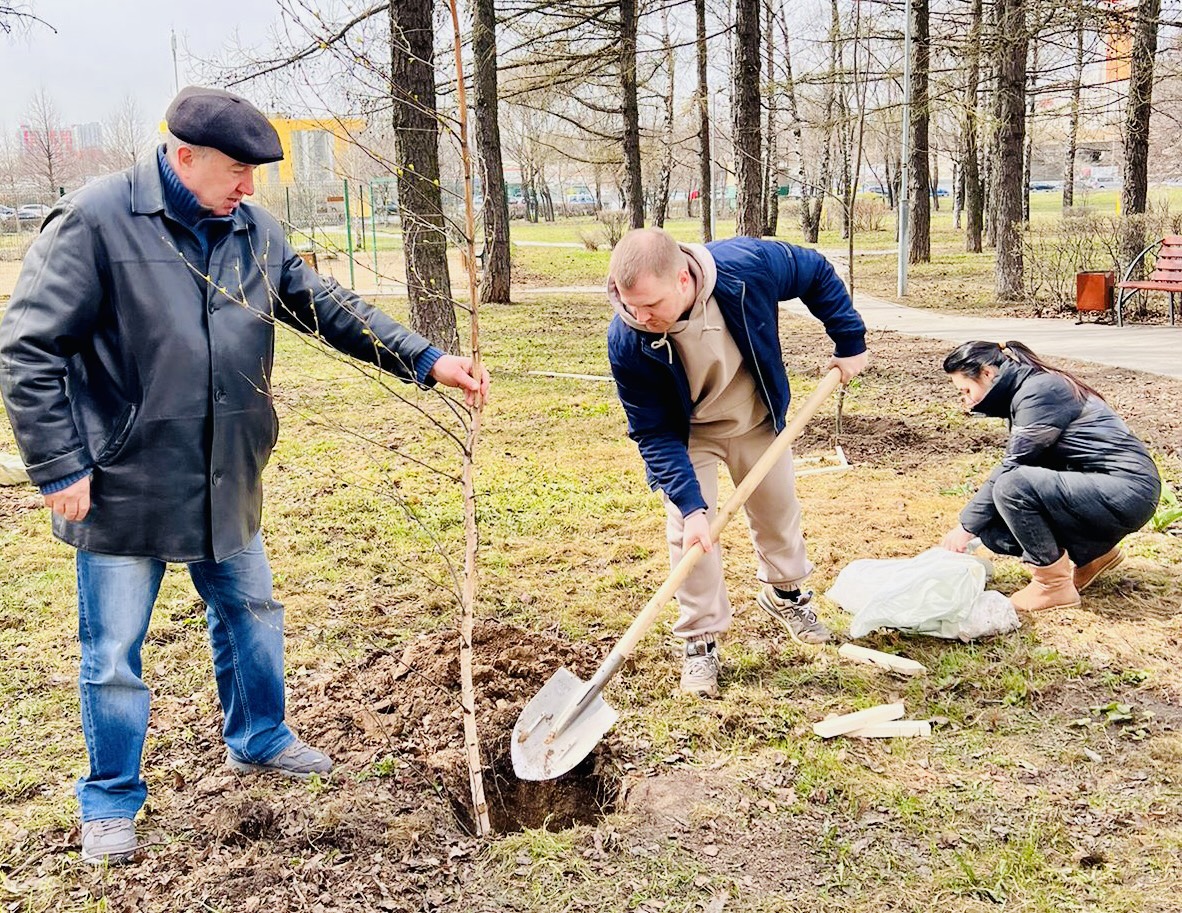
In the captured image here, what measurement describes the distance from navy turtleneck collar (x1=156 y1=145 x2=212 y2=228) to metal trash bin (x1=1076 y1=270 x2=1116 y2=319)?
11386 mm

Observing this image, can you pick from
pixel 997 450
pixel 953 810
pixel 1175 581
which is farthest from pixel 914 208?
pixel 953 810

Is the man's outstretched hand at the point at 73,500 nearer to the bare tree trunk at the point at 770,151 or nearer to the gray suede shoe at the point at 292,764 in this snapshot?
the gray suede shoe at the point at 292,764

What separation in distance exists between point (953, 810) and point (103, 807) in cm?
228

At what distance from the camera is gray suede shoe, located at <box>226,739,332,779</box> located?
307 cm

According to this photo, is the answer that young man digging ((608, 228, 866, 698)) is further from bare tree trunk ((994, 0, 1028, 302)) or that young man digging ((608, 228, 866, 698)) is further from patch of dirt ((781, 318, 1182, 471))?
bare tree trunk ((994, 0, 1028, 302))

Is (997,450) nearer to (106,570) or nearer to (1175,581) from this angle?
(1175,581)

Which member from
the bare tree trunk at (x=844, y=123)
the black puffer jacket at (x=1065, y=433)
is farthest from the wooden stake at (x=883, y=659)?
the bare tree trunk at (x=844, y=123)

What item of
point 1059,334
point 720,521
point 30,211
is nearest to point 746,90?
point 1059,334

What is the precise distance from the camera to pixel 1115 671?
362 centimetres

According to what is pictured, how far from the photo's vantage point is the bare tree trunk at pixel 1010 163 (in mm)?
13383

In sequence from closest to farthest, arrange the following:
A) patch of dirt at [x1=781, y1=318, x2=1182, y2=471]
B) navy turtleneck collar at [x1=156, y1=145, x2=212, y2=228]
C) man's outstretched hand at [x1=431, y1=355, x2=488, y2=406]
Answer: navy turtleneck collar at [x1=156, y1=145, x2=212, y2=228]
man's outstretched hand at [x1=431, y1=355, x2=488, y2=406]
patch of dirt at [x1=781, y1=318, x2=1182, y2=471]

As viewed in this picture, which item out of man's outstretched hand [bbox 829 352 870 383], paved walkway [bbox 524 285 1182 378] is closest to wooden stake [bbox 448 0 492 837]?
man's outstretched hand [bbox 829 352 870 383]

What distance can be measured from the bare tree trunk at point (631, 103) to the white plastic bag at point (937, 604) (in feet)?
40.9

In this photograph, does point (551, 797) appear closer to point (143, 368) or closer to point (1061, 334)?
point (143, 368)
